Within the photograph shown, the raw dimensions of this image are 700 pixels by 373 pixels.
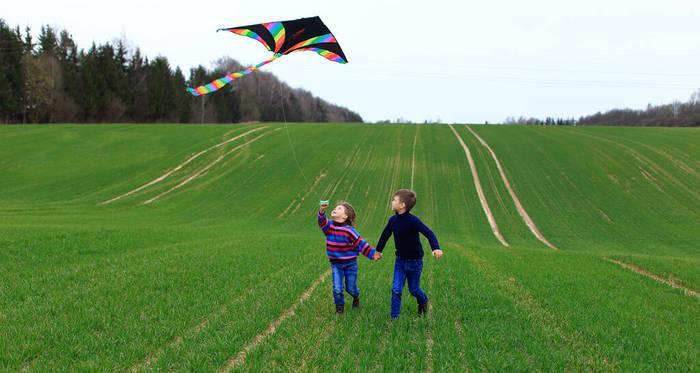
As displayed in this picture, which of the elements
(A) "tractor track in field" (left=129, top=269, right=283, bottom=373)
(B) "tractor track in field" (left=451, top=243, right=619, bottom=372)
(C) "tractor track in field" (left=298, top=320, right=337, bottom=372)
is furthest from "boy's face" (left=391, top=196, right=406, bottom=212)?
(A) "tractor track in field" (left=129, top=269, right=283, bottom=373)

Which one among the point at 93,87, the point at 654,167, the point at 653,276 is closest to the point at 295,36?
the point at 653,276

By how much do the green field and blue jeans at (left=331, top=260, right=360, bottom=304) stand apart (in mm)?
351

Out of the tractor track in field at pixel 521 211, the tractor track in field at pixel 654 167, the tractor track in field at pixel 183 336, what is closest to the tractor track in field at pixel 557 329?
the tractor track in field at pixel 183 336

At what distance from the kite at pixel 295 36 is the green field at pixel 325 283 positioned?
5.76 m

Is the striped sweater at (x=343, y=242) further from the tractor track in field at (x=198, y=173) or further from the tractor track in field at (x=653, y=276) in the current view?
the tractor track in field at (x=198, y=173)

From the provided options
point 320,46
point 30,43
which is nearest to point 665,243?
point 320,46

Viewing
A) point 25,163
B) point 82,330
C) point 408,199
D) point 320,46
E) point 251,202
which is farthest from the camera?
point 25,163

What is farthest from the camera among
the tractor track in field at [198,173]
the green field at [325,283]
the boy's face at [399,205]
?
the tractor track in field at [198,173]

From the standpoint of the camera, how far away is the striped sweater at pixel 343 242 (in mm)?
8352

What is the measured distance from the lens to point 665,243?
91.5 ft

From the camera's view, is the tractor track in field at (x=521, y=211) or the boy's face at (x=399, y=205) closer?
the boy's face at (x=399, y=205)

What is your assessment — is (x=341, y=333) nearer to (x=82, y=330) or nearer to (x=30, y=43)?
(x=82, y=330)

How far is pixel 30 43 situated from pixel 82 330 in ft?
342

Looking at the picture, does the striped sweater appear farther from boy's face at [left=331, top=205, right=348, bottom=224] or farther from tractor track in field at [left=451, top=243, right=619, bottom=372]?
tractor track in field at [left=451, top=243, right=619, bottom=372]
